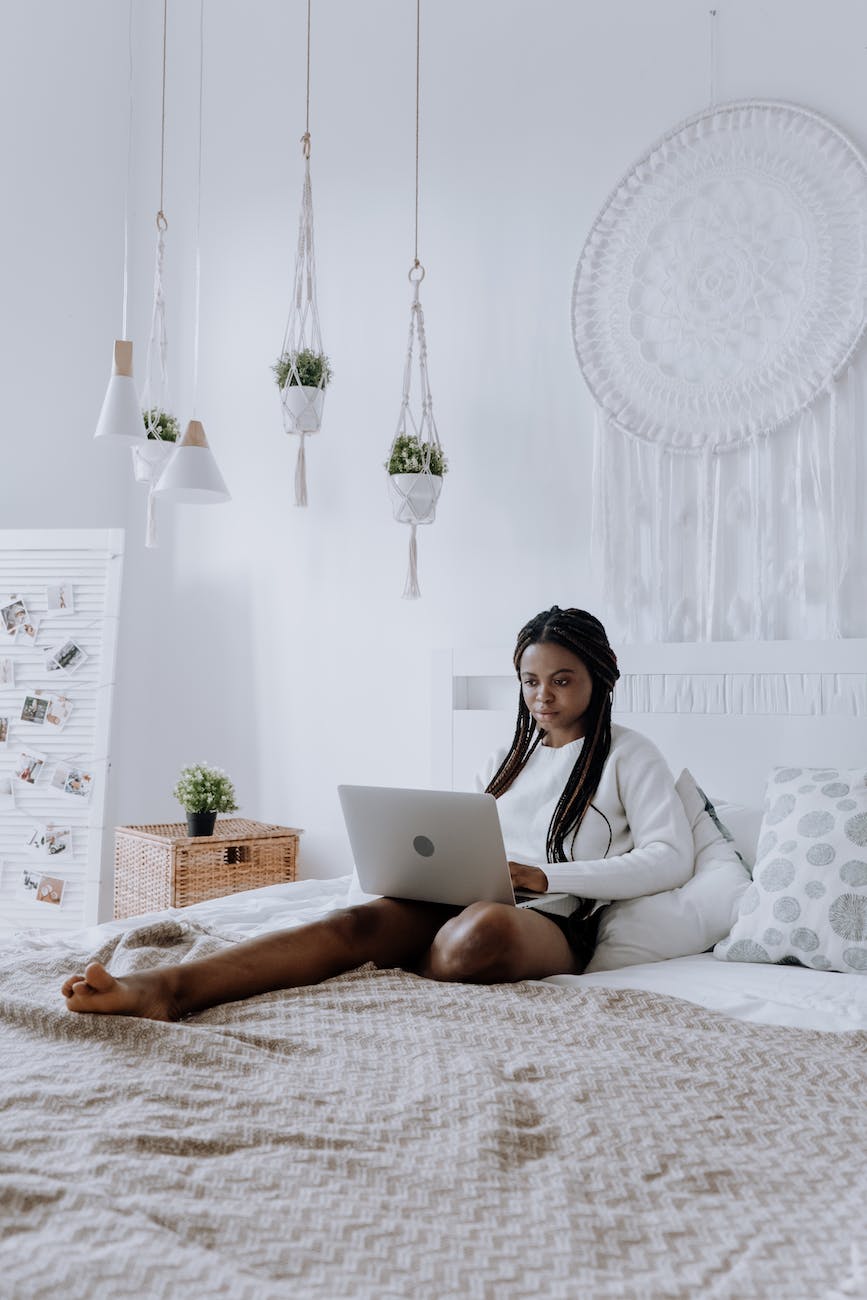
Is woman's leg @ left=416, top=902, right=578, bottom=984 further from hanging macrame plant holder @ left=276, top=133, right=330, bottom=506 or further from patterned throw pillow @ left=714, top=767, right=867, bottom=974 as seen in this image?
hanging macrame plant holder @ left=276, top=133, right=330, bottom=506

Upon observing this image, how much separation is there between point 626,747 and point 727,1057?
83cm

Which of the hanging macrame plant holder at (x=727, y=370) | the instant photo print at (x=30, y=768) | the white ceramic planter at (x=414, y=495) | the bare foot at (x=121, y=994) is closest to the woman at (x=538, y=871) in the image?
the bare foot at (x=121, y=994)

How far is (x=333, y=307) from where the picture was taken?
323 cm

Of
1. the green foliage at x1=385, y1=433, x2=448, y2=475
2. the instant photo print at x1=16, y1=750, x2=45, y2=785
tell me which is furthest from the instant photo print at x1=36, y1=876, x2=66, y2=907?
the green foliage at x1=385, y1=433, x2=448, y2=475

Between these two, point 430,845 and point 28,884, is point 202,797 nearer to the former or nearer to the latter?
point 28,884

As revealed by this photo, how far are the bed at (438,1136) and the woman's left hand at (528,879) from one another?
0.15 metres

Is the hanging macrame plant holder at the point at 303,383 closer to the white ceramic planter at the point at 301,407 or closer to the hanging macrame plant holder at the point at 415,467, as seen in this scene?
the white ceramic planter at the point at 301,407

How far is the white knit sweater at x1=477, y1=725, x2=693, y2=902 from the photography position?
1.82m

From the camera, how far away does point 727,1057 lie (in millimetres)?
1258

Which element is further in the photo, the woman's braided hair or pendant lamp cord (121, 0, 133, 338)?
pendant lamp cord (121, 0, 133, 338)

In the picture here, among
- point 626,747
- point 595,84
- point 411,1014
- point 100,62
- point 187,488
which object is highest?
point 100,62

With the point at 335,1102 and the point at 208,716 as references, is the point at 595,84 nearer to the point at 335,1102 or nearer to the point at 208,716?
the point at 208,716

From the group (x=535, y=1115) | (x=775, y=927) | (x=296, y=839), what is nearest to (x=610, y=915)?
(x=775, y=927)

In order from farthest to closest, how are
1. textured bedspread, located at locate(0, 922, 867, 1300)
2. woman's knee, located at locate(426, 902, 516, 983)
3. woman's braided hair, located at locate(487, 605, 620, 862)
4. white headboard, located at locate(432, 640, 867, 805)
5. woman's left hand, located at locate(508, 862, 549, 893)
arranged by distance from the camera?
white headboard, located at locate(432, 640, 867, 805), woman's braided hair, located at locate(487, 605, 620, 862), woman's left hand, located at locate(508, 862, 549, 893), woman's knee, located at locate(426, 902, 516, 983), textured bedspread, located at locate(0, 922, 867, 1300)
